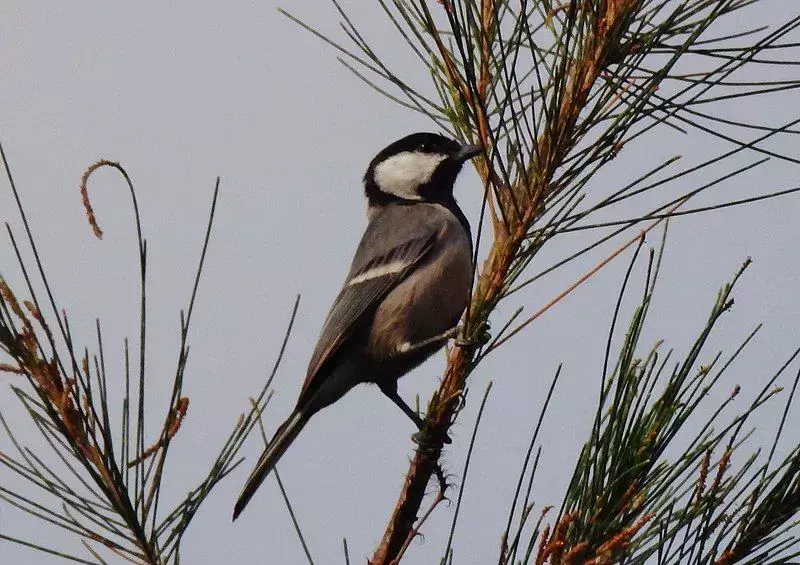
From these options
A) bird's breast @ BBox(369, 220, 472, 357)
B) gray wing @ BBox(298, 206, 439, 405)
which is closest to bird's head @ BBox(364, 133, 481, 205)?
gray wing @ BBox(298, 206, 439, 405)

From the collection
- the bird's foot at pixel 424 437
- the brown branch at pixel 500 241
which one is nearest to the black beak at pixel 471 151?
the brown branch at pixel 500 241

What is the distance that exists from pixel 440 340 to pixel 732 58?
169 cm

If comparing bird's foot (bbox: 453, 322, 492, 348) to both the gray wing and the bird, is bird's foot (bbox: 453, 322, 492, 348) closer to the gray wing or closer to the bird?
the bird

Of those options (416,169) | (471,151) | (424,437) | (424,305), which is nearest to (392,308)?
(424,305)

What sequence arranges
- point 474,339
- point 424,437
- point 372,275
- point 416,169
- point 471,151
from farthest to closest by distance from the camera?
point 416,169, point 372,275, point 471,151, point 424,437, point 474,339

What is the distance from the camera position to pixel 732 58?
2.30 metres

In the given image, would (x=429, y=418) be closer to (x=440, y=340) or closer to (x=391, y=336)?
(x=440, y=340)

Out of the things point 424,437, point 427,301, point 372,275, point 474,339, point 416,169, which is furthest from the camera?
point 416,169

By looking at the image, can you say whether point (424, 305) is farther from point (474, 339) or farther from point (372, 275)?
point (474, 339)

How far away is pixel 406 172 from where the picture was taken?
188 inches

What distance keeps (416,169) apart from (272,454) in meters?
1.74

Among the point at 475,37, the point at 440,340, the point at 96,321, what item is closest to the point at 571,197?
the point at 475,37

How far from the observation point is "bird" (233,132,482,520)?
3.87 m

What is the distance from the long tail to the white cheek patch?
136 cm
